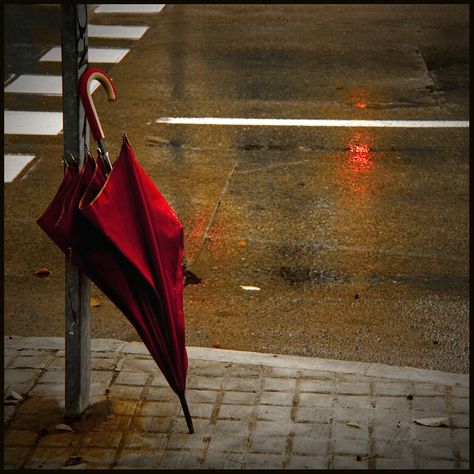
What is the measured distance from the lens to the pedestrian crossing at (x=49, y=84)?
1071 centimetres

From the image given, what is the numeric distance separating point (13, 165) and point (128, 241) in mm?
5626

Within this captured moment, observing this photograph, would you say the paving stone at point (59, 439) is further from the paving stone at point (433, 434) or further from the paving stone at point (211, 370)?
the paving stone at point (433, 434)

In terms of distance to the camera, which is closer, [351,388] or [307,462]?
[307,462]

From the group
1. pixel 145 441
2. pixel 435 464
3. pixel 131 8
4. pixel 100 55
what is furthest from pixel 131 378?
pixel 131 8

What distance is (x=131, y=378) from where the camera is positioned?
6.07 metres

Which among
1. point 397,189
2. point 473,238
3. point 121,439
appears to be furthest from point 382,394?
point 397,189

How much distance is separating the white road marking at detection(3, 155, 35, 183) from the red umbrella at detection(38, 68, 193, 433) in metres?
4.99

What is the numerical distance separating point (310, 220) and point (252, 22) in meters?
8.24

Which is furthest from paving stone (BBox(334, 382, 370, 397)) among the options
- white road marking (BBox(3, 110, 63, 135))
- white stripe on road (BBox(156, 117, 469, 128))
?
white road marking (BBox(3, 110, 63, 135))

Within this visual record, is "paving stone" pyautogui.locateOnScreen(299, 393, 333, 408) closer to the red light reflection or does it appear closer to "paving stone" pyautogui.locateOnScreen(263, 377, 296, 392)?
"paving stone" pyautogui.locateOnScreen(263, 377, 296, 392)

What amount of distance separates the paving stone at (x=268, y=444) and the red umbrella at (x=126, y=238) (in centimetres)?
44

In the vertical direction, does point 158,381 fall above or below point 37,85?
above

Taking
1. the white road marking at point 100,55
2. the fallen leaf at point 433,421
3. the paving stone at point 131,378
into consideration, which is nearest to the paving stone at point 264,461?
the fallen leaf at point 433,421

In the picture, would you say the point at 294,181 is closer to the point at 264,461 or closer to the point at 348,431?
the point at 348,431
